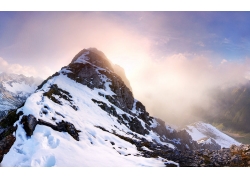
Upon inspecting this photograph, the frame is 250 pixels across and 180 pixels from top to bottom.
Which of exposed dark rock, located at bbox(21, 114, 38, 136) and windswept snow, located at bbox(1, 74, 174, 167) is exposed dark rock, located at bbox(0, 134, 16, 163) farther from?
exposed dark rock, located at bbox(21, 114, 38, 136)

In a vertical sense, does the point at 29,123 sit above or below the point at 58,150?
above

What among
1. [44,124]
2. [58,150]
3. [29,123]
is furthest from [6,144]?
[44,124]

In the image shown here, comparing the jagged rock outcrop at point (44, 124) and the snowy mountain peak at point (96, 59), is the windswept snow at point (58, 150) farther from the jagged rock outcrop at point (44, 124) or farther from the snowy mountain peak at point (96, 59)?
the snowy mountain peak at point (96, 59)

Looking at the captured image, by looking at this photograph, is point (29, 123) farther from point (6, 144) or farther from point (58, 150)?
point (58, 150)

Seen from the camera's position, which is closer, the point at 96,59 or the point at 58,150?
the point at 58,150

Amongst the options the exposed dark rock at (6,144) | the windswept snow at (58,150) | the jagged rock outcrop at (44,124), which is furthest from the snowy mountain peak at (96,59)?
the exposed dark rock at (6,144)

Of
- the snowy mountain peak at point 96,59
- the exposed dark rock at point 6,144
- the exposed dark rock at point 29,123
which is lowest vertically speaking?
the exposed dark rock at point 6,144

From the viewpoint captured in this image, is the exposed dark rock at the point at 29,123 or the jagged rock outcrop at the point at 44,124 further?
the jagged rock outcrop at the point at 44,124

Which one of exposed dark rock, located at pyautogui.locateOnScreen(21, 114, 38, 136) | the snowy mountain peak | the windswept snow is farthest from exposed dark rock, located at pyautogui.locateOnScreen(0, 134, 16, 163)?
the snowy mountain peak

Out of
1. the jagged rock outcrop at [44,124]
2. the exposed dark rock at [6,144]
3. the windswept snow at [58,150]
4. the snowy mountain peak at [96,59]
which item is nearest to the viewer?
the windswept snow at [58,150]

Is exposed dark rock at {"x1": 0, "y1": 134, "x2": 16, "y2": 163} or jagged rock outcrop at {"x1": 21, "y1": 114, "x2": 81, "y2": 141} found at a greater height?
jagged rock outcrop at {"x1": 21, "y1": 114, "x2": 81, "y2": 141}

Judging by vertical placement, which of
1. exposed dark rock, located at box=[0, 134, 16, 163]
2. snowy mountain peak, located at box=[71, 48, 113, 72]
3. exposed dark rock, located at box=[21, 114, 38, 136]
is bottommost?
exposed dark rock, located at box=[0, 134, 16, 163]
